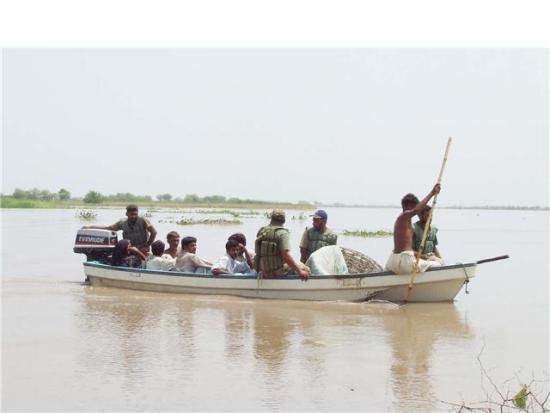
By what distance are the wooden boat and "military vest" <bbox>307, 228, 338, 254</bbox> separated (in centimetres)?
56

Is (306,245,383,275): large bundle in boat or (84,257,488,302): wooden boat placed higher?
(306,245,383,275): large bundle in boat

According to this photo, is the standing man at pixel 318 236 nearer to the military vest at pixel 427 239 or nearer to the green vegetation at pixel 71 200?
the military vest at pixel 427 239

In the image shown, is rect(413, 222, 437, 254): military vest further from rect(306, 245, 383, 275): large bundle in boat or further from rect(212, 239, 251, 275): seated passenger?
rect(212, 239, 251, 275): seated passenger

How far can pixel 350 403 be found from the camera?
19.1 ft

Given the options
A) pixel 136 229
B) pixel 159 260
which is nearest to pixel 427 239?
pixel 159 260

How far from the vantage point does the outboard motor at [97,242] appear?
12.5 m

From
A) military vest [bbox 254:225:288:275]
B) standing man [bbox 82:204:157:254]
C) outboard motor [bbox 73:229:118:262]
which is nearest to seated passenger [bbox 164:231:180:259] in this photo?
standing man [bbox 82:204:157:254]

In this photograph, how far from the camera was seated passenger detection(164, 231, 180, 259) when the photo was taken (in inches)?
465

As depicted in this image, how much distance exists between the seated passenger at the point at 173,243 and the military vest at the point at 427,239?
381 cm

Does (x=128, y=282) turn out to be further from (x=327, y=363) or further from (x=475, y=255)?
Result: (x=475, y=255)

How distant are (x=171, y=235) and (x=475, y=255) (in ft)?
41.0

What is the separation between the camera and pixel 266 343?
26.6ft

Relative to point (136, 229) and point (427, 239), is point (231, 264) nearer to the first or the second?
point (136, 229)

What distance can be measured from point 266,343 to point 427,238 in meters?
3.70
